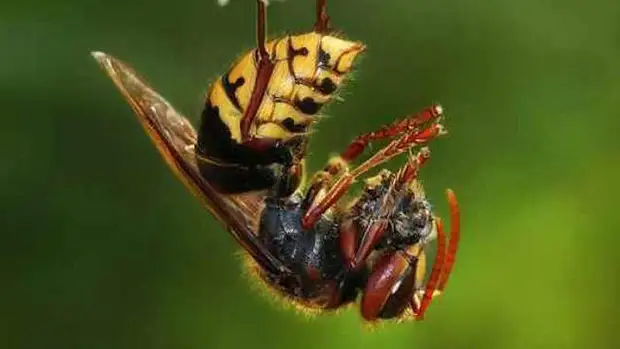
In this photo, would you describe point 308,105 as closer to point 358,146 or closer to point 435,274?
point 358,146

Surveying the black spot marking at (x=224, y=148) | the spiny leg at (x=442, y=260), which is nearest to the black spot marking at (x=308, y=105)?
the black spot marking at (x=224, y=148)

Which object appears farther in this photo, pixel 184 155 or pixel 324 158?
pixel 324 158

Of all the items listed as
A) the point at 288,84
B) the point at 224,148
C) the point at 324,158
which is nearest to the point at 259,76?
the point at 288,84

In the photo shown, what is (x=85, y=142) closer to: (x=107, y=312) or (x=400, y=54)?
(x=107, y=312)

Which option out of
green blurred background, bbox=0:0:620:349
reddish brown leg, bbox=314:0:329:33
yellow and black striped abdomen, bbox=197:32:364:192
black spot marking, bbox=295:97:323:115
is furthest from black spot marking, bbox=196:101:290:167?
green blurred background, bbox=0:0:620:349

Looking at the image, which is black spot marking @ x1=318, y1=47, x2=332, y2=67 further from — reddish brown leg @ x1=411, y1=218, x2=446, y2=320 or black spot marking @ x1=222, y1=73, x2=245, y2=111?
reddish brown leg @ x1=411, y1=218, x2=446, y2=320

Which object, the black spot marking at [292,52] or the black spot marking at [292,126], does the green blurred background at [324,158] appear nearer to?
the black spot marking at [292,126]
